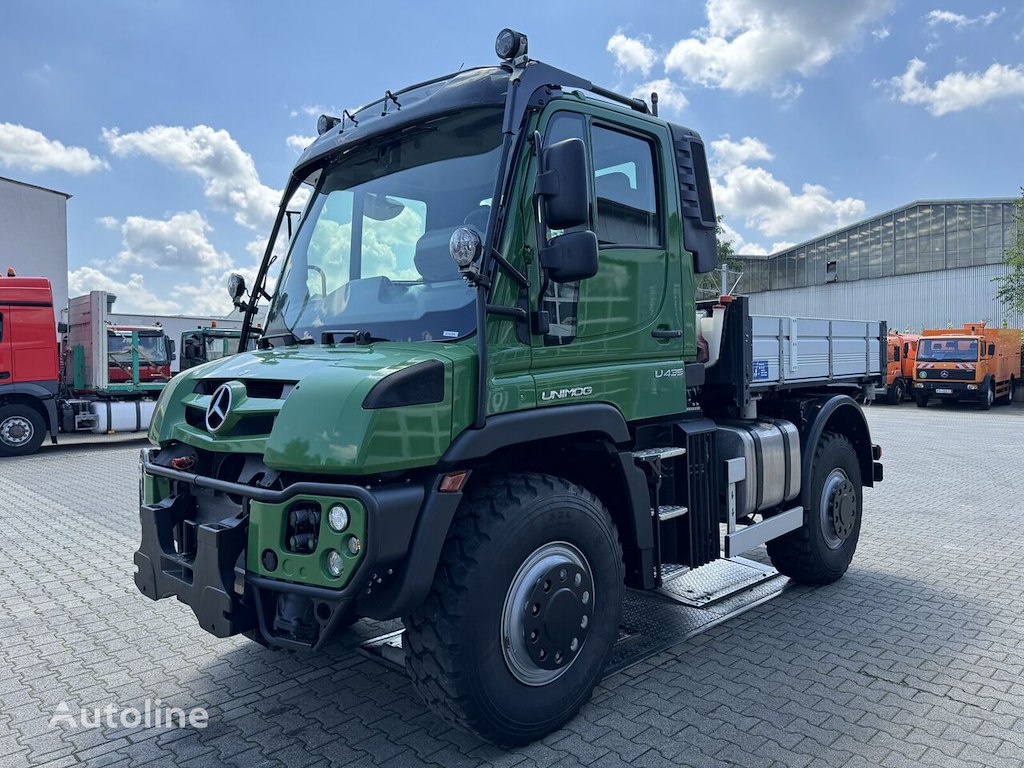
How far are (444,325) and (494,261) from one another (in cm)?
36

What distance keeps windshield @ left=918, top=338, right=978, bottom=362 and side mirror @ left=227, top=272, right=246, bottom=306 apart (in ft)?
87.0

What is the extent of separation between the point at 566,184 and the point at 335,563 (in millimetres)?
1776

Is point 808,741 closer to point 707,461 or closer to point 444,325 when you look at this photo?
point 707,461

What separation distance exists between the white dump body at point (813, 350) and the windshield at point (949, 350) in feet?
70.9

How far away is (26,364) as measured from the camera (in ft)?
47.5

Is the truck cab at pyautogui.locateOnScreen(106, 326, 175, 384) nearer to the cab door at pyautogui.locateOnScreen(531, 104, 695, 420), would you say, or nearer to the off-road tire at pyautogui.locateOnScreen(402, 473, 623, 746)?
the cab door at pyautogui.locateOnScreen(531, 104, 695, 420)

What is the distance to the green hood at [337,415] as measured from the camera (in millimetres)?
2738

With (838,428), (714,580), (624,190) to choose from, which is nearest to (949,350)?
(838,428)

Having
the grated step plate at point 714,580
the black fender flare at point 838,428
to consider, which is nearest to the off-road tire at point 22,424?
the grated step plate at point 714,580

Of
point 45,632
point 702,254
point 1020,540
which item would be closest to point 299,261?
point 702,254

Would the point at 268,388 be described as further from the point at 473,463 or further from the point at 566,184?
the point at 566,184

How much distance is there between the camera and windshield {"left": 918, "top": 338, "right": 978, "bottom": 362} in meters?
24.8

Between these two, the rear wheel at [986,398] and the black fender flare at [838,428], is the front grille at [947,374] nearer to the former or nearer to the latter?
the rear wheel at [986,398]

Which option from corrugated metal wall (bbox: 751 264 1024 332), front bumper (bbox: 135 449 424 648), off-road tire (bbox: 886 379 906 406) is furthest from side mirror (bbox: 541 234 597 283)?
corrugated metal wall (bbox: 751 264 1024 332)
